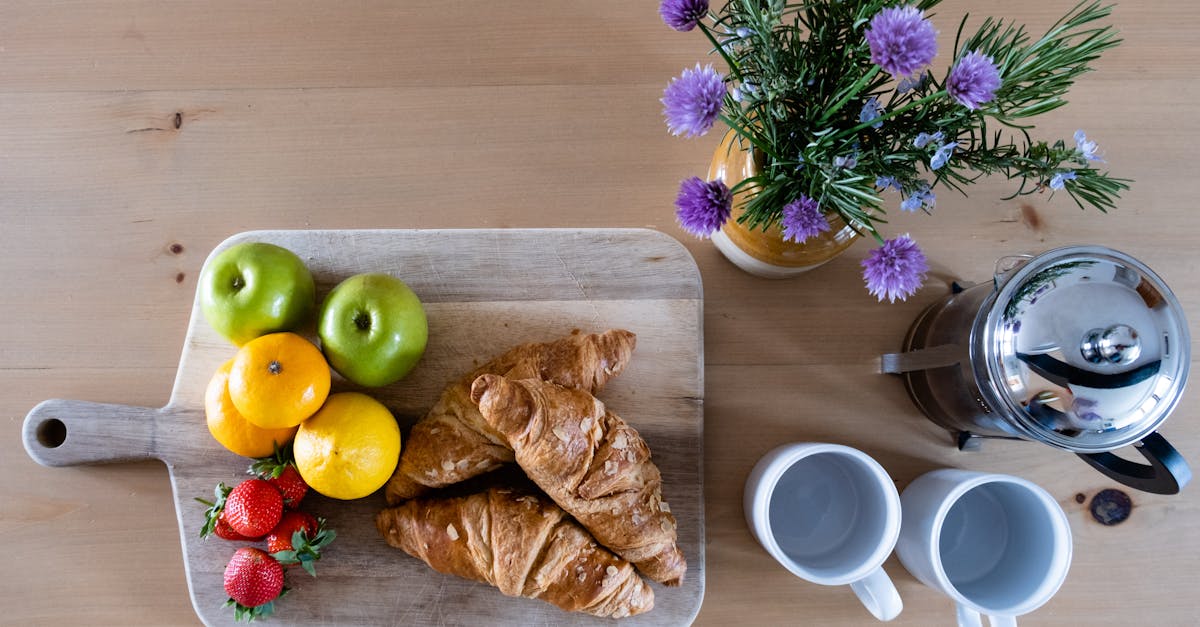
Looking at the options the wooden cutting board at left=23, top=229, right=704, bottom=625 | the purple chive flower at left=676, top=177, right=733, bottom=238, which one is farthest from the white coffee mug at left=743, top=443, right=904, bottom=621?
the purple chive flower at left=676, top=177, right=733, bottom=238

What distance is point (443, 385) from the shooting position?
1.11 metres

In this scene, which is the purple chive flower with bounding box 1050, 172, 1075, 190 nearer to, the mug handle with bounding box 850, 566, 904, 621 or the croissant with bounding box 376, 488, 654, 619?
the mug handle with bounding box 850, 566, 904, 621

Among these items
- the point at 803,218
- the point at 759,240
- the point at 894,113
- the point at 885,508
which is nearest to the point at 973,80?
the point at 894,113

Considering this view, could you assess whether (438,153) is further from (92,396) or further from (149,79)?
(92,396)

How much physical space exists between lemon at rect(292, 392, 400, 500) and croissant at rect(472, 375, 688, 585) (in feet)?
0.58

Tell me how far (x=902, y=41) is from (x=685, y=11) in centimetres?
21

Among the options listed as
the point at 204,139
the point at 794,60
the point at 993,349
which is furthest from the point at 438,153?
the point at 993,349

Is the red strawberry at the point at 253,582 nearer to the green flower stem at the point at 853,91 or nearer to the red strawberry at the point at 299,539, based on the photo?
the red strawberry at the point at 299,539

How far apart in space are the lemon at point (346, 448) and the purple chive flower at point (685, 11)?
67cm

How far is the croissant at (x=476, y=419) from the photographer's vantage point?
1.01 metres

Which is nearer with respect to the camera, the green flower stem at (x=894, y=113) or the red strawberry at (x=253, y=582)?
the green flower stem at (x=894, y=113)

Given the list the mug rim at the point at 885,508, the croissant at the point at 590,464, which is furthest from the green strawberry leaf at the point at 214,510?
the mug rim at the point at 885,508

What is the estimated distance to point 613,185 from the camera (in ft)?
3.86

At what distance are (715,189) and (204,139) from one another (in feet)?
3.02
